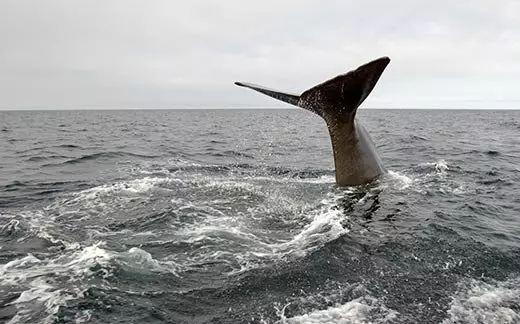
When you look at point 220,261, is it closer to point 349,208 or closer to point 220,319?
point 220,319

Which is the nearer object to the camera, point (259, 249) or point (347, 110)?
point (259, 249)

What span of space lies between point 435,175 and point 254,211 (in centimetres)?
776

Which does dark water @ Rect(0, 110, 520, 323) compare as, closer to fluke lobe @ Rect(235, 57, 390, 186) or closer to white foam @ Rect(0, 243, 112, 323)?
white foam @ Rect(0, 243, 112, 323)

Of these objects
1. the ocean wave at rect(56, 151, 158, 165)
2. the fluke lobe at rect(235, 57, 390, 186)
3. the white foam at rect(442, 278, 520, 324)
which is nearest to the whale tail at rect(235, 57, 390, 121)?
the fluke lobe at rect(235, 57, 390, 186)

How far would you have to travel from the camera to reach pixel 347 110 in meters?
10.4

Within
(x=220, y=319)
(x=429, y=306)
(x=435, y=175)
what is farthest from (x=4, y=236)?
(x=435, y=175)

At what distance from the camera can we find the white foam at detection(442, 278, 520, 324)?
18.2ft

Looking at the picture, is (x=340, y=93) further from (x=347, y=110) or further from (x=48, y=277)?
(x=48, y=277)

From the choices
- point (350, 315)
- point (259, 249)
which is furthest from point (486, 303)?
point (259, 249)

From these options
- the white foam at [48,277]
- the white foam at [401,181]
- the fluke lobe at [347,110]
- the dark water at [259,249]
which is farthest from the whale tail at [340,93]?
the white foam at [48,277]

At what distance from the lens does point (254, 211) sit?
10180 mm

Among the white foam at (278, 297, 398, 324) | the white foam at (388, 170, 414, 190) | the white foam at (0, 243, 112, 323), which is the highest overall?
the white foam at (388, 170, 414, 190)

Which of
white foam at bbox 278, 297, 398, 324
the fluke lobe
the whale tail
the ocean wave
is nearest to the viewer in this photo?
white foam at bbox 278, 297, 398, 324

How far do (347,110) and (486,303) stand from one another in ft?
18.0
